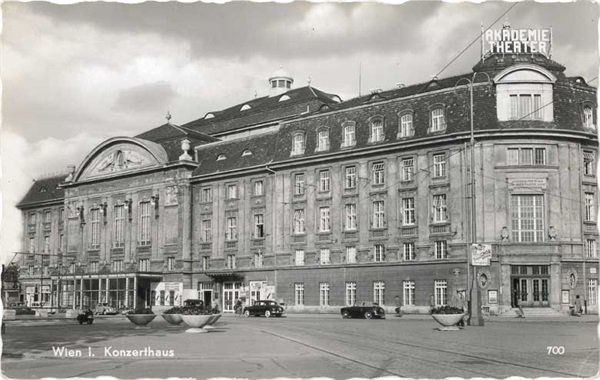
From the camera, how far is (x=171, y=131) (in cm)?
7044

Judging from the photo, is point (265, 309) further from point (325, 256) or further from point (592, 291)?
point (592, 291)

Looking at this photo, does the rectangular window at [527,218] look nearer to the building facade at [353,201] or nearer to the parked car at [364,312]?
the building facade at [353,201]

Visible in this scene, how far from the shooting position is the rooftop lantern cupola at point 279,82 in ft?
256

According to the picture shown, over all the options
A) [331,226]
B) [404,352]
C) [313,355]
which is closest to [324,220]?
[331,226]

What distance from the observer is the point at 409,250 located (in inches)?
2053

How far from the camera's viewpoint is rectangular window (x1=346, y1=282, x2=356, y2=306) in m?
54.5

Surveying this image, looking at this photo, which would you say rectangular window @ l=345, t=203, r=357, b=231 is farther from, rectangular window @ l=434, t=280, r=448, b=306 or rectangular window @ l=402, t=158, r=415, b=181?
rectangular window @ l=434, t=280, r=448, b=306

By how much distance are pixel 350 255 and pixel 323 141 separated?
937cm

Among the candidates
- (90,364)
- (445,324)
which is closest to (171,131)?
(445,324)

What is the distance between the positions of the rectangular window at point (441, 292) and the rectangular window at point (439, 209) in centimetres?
422

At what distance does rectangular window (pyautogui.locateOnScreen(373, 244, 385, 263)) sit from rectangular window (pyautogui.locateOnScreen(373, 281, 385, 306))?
1.66 meters

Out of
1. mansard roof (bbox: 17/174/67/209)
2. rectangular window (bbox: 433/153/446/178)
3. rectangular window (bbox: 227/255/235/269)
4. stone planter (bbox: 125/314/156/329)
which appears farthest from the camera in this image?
mansard roof (bbox: 17/174/67/209)

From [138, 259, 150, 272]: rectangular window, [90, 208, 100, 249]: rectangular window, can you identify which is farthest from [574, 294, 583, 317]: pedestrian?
[90, 208, 100, 249]: rectangular window

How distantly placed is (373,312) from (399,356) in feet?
88.2
